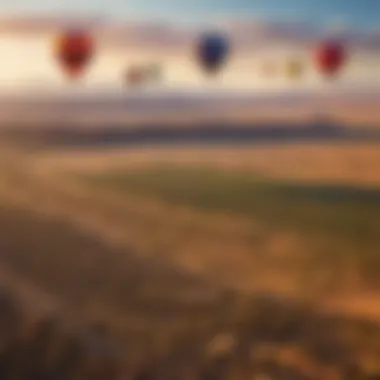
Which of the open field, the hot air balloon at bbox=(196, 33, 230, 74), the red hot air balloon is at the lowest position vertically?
the open field

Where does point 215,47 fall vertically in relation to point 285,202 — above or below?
above

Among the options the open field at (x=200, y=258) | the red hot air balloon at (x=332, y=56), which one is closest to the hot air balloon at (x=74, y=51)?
the open field at (x=200, y=258)

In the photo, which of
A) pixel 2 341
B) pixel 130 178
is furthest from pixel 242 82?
pixel 2 341

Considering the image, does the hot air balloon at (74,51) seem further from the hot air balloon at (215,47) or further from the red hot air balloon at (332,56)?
the red hot air balloon at (332,56)

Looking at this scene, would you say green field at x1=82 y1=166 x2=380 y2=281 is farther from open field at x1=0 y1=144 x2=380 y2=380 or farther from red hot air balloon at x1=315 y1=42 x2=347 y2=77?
red hot air balloon at x1=315 y1=42 x2=347 y2=77

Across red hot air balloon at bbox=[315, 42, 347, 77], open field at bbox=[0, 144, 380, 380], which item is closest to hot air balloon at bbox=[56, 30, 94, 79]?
open field at bbox=[0, 144, 380, 380]

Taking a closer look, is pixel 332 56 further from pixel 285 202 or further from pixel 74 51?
pixel 74 51

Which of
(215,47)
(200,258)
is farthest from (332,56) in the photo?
(200,258)
